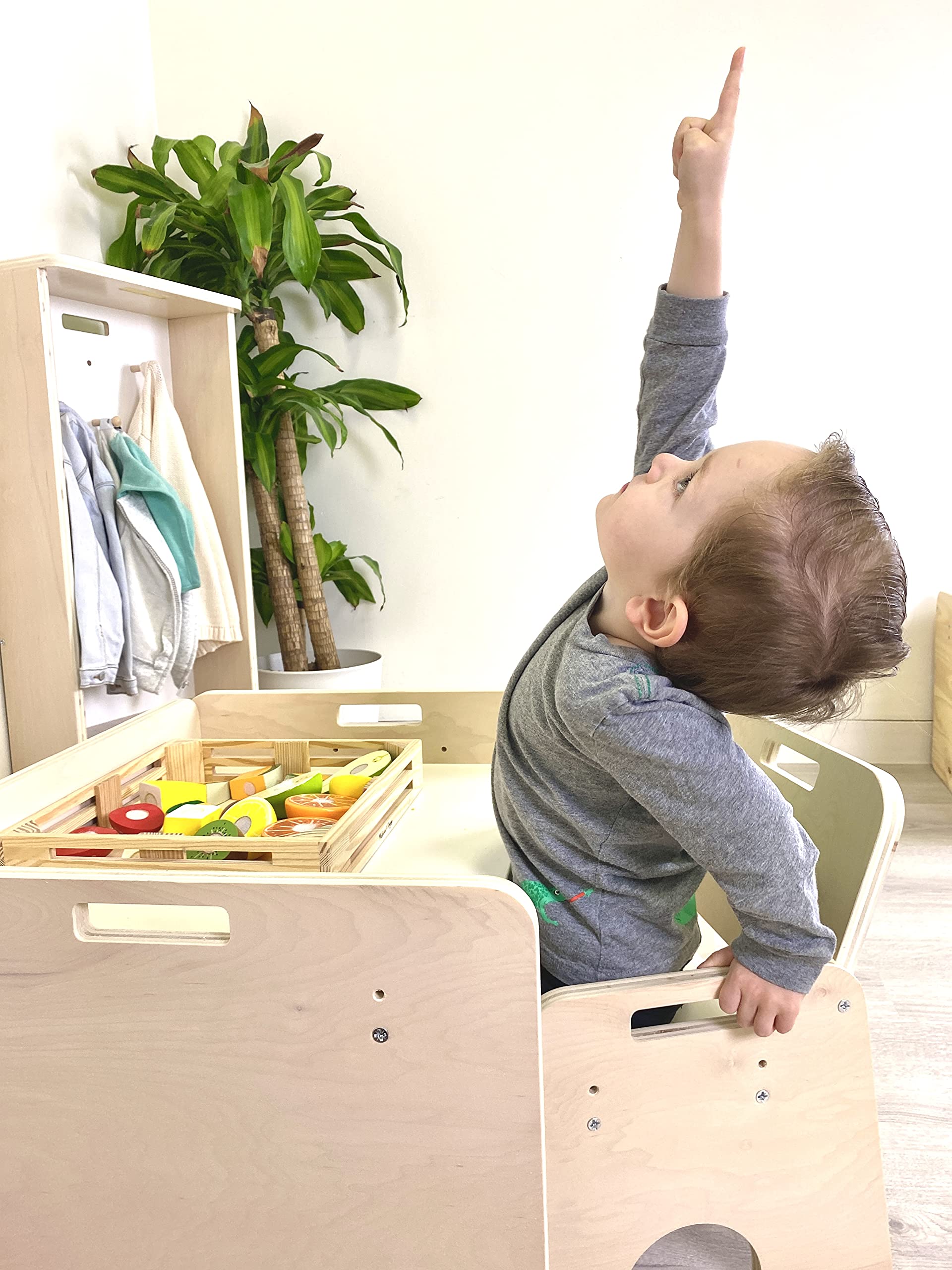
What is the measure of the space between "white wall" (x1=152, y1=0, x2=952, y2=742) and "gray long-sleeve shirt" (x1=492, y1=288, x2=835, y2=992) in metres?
1.73

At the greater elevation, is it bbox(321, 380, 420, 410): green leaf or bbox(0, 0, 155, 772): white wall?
bbox(0, 0, 155, 772): white wall

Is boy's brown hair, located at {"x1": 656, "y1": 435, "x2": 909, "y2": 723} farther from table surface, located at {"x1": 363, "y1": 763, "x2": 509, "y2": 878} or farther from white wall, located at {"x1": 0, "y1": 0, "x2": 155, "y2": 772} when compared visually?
white wall, located at {"x1": 0, "y1": 0, "x2": 155, "y2": 772}

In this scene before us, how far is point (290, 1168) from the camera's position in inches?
28.9

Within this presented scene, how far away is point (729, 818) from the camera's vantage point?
786 millimetres

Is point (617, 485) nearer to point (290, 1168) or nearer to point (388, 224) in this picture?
point (388, 224)

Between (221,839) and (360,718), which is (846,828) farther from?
(360,718)

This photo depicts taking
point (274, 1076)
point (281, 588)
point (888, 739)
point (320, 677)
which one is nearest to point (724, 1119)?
point (274, 1076)

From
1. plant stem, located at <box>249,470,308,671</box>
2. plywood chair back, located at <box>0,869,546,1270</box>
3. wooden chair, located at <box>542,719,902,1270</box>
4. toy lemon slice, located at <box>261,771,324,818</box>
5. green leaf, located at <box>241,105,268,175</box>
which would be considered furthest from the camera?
plant stem, located at <box>249,470,308,671</box>

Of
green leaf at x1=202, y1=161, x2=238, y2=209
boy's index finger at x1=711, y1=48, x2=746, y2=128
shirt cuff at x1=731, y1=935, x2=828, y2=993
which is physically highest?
green leaf at x1=202, y1=161, x2=238, y2=209

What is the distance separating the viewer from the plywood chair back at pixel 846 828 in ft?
2.87

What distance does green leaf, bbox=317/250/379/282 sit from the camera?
2.55 metres

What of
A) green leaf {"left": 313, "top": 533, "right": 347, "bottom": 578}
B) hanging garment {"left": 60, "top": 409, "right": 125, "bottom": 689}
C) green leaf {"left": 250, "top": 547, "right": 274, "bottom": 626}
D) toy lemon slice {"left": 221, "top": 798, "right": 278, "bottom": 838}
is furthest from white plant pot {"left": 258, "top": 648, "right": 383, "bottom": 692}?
toy lemon slice {"left": 221, "top": 798, "right": 278, "bottom": 838}

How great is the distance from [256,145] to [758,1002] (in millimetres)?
2331

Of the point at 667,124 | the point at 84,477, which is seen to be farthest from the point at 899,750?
the point at 84,477
